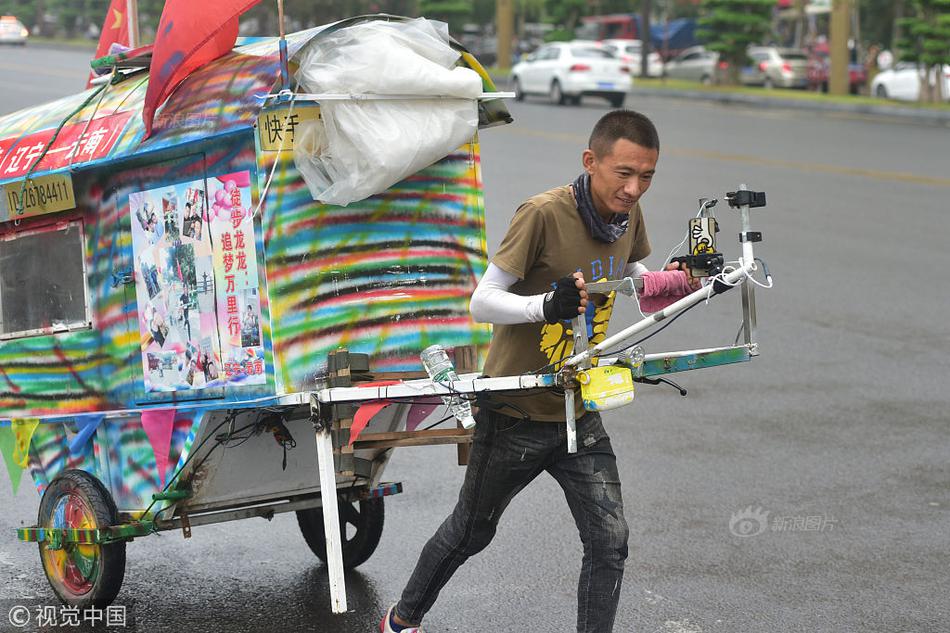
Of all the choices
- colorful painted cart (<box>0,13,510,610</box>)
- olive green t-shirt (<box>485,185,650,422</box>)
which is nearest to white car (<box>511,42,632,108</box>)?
colorful painted cart (<box>0,13,510,610</box>)

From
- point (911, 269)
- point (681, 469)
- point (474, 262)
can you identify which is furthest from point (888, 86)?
point (474, 262)

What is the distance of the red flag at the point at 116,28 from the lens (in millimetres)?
6816

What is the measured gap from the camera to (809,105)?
3059cm

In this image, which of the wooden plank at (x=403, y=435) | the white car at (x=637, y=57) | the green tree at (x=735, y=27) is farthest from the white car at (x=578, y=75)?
the wooden plank at (x=403, y=435)

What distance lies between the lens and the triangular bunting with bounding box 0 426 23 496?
5.48 meters

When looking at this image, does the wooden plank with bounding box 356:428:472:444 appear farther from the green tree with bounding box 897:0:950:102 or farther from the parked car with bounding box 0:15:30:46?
the parked car with bounding box 0:15:30:46

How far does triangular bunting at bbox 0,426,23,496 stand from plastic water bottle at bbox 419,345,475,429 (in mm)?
2084

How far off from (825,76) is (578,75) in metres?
12.0

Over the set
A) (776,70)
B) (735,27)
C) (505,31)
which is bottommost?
(776,70)

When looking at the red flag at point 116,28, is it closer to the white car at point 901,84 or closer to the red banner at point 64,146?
the red banner at point 64,146

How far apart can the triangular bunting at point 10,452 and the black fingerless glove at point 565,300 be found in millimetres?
2765

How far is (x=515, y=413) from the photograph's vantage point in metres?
4.18

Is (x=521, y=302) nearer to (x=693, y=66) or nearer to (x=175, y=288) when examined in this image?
(x=175, y=288)

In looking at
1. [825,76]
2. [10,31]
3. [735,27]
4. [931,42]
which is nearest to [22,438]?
[931,42]
